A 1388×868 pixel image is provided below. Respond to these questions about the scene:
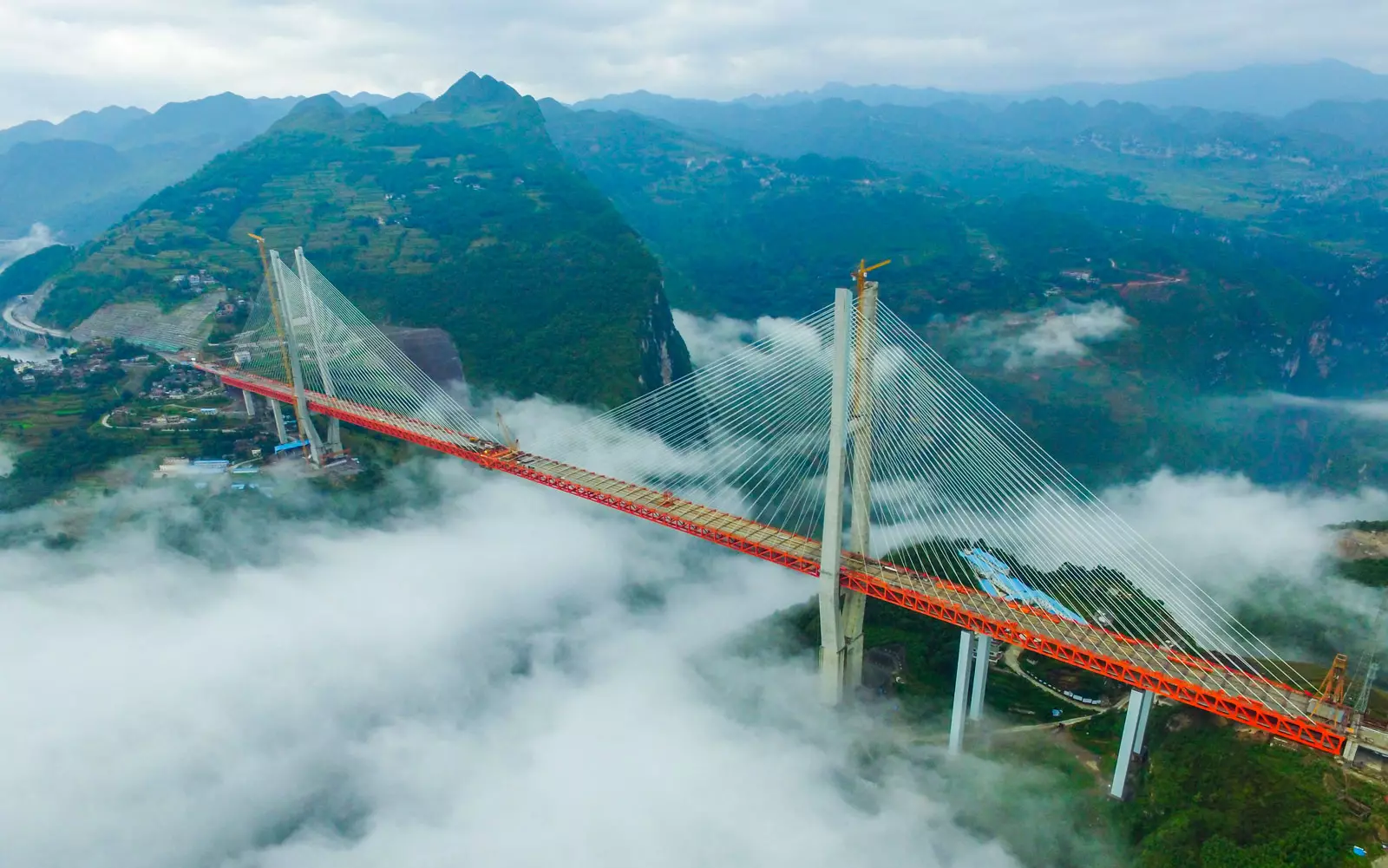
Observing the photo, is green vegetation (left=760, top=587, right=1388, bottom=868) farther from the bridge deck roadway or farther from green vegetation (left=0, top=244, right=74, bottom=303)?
green vegetation (left=0, top=244, right=74, bottom=303)

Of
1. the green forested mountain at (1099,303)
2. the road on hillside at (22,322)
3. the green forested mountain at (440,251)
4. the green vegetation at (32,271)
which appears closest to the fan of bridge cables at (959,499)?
the green forested mountain at (440,251)

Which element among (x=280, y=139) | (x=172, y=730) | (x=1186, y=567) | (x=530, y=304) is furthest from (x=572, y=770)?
(x=280, y=139)

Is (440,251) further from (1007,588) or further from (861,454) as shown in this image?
(1007,588)

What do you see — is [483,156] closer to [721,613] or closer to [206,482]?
[206,482]

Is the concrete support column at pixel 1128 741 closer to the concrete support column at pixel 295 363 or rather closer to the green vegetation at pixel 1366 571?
the green vegetation at pixel 1366 571

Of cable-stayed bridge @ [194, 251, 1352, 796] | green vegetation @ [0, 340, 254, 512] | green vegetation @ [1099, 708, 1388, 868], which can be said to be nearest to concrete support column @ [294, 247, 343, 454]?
cable-stayed bridge @ [194, 251, 1352, 796]

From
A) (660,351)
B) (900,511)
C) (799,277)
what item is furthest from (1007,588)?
(799,277)
